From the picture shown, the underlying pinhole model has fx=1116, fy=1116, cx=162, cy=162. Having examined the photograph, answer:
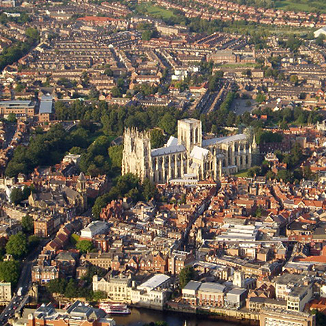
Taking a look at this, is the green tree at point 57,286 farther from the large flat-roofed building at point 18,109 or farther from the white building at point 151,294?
the large flat-roofed building at point 18,109

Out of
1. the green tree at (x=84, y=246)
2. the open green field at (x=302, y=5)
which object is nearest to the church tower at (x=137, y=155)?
the green tree at (x=84, y=246)

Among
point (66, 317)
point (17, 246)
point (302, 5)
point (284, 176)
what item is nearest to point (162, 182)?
point (284, 176)

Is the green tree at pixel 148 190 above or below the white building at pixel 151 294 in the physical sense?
above

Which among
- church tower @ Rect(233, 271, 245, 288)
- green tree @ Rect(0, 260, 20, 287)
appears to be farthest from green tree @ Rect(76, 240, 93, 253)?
church tower @ Rect(233, 271, 245, 288)

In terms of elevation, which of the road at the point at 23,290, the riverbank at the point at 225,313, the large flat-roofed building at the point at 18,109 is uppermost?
the large flat-roofed building at the point at 18,109

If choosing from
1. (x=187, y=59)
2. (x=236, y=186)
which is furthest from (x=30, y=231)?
(x=187, y=59)

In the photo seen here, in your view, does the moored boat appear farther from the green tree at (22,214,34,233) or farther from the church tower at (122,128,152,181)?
the church tower at (122,128,152,181)

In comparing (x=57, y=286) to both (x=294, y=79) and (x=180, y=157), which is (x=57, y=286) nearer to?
(x=180, y=157)
